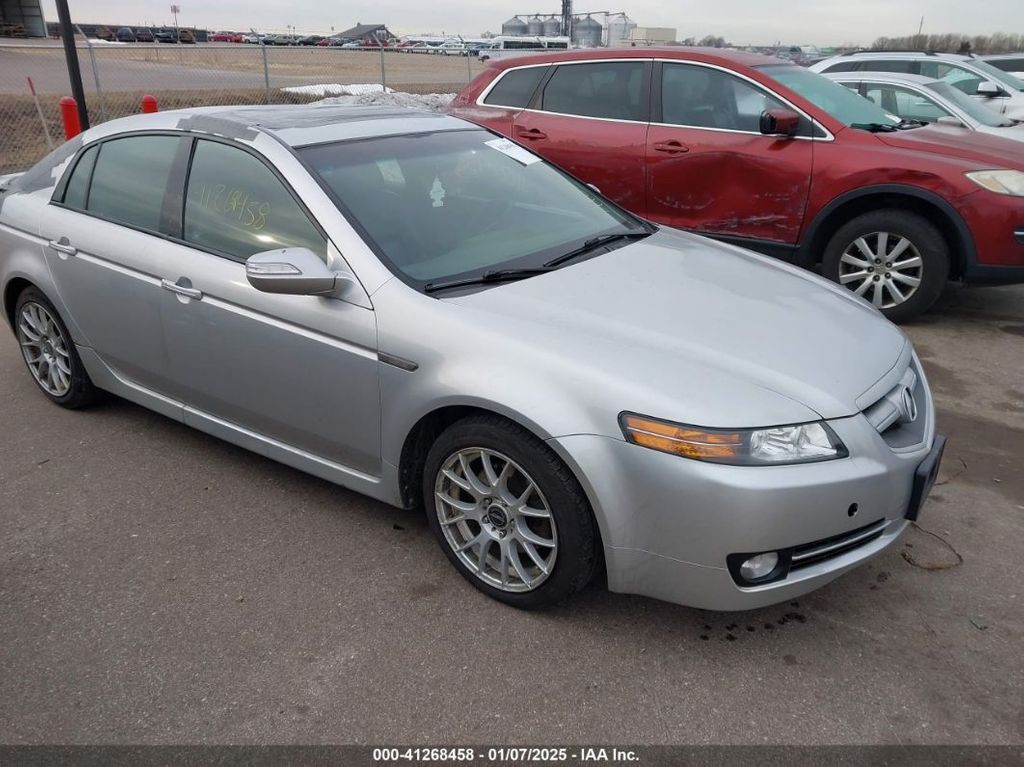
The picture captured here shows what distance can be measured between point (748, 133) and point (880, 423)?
3.83 meters

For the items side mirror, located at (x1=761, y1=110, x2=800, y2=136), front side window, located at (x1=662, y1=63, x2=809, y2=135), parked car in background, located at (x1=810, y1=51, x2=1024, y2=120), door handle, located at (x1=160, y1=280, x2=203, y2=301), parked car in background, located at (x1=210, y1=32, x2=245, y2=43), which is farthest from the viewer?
parked car in background, located at (x1=210, y1=32, x2=245, y2=43)

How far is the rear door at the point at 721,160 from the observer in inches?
230

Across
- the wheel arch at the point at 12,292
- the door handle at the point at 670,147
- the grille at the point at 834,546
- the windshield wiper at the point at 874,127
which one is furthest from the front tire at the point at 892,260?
the wheel arch at the point at 12,292

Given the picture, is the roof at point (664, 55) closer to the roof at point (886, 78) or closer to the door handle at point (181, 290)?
the roof at point (886, 78)

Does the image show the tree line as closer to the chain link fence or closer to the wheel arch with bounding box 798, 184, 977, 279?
the chain link fence

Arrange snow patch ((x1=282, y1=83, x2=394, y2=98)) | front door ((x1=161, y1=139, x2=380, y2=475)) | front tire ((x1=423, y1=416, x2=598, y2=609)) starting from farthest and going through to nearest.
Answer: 1. snow patch ((x1=282, y1=83, x2=394, y2=98))
2. front door ((x1=161, y1=139, x2=380, y2=475))
3. front tire ((x1=423, y1=416, x2=598, y2=609))

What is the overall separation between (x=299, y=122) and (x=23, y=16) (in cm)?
5525

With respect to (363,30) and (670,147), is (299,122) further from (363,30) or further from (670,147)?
(363,30)

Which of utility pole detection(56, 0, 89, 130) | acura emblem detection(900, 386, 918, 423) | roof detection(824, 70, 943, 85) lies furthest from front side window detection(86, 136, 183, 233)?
roof detection(824, 70, 943, 85)

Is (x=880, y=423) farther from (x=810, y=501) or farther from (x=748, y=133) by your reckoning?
(x=748, y=133)

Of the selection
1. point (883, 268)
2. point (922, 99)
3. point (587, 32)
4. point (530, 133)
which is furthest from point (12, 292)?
point (587, 32)

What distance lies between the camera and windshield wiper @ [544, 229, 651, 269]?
3308 mm

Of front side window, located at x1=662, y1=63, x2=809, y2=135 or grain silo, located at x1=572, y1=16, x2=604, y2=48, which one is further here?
grain silo, located at x1=572, y1=16, x2=604, y2=48

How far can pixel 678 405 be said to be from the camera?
2445 millimetres
